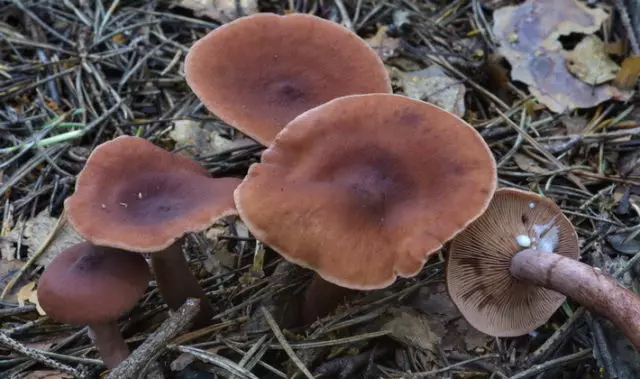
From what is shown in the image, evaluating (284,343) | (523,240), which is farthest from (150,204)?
(523,240)

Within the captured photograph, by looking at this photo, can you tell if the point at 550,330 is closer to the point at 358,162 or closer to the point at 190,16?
the point at 358,162

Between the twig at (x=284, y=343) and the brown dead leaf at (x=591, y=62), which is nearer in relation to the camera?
the twig at (x=284, y=343)

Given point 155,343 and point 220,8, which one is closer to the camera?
point 155,343

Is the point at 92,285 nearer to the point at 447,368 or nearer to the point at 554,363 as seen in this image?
the point at 447,368

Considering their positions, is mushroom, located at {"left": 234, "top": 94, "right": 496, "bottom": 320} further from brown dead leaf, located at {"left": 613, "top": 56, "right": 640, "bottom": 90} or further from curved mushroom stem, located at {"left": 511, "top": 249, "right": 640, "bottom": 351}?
brown dead leaf, located at {"left": 613, "top": 56, "right": 640, "bottom": 90}

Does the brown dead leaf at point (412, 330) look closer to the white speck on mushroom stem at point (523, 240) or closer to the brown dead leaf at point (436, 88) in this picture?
the white speck on mushroom stem at point (523, 240)

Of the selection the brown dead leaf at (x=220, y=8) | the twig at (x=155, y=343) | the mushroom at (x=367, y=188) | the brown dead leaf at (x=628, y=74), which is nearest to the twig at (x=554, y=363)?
the mushroom at (x=367, y=188)

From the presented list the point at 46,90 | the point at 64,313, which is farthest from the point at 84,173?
the point at 46,90

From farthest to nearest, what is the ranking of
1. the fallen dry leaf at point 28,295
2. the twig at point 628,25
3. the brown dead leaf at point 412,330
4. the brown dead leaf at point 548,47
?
the twig at point 628,25 → the brown dead leaf at point 548,47 → the fallen dry leaf at point 28,295 → the brown dead leaf at point 412,330

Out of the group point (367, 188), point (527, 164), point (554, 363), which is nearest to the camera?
point (367, 188)
